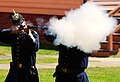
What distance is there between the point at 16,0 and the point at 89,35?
15.6 metres

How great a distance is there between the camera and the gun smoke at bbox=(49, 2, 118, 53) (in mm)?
6949

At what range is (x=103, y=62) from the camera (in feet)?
52.0

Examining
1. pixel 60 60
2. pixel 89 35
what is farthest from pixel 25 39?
pixel 89 35

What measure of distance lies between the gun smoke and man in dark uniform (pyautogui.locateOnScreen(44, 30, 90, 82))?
282 millimetres

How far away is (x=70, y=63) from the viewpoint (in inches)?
295

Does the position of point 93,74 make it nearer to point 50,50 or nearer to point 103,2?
point 50,50

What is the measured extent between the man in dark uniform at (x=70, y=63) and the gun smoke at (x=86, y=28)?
0.28 m

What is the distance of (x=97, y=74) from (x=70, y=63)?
18.8 feet

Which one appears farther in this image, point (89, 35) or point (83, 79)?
point (83, 79)

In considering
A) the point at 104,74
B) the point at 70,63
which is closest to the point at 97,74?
the point at 104,74

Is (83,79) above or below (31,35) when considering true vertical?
below

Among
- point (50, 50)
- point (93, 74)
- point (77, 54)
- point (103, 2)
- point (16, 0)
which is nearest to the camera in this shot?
point (77, 54)

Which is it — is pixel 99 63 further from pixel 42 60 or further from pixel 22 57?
pixel 22 57

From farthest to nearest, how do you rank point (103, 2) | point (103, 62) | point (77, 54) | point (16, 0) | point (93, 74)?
1. point (16, 0)
2. point (103, 2)
3. point (103, 62)
4. point (93, 74)
5. point (77, 54)
